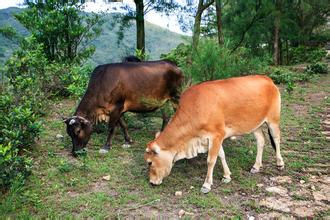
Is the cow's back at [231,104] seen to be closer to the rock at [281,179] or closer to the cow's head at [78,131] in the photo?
the rock at [281,179]

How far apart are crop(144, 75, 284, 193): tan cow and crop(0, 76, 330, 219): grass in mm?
277

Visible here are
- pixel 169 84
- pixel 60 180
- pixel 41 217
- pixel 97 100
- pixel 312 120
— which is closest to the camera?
pixel 41 217

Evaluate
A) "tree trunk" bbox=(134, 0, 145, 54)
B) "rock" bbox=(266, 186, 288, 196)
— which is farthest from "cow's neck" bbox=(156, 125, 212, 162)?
"tree trunk" bbox=(134, 0, 145, 54)

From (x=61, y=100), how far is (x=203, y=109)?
6050mm

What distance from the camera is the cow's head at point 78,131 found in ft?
19.5

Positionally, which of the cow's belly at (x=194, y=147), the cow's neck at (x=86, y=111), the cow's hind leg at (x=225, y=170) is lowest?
the cow's hind leg at (x=225, y=170)

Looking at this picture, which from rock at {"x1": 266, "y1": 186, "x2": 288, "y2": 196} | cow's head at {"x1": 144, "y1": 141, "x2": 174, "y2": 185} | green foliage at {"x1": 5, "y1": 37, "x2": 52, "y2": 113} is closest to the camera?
rock at {"x1": 266, "y1": 186, "x2": 288, "y2": 196}

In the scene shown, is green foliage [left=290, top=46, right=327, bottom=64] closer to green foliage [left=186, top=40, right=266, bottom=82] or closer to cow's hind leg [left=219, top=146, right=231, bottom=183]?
green foliage [left=186, top=40, right=266, bottom=82]

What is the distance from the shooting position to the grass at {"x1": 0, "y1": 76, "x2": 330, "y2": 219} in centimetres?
443

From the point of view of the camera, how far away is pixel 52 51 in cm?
1164

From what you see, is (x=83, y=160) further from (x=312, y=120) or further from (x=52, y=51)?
(x=52, y=51)

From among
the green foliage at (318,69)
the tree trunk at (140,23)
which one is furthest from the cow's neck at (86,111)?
the green foliage at (318,69)

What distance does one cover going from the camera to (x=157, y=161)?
194 inches

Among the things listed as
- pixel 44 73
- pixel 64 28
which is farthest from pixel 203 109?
pixel 64 28
